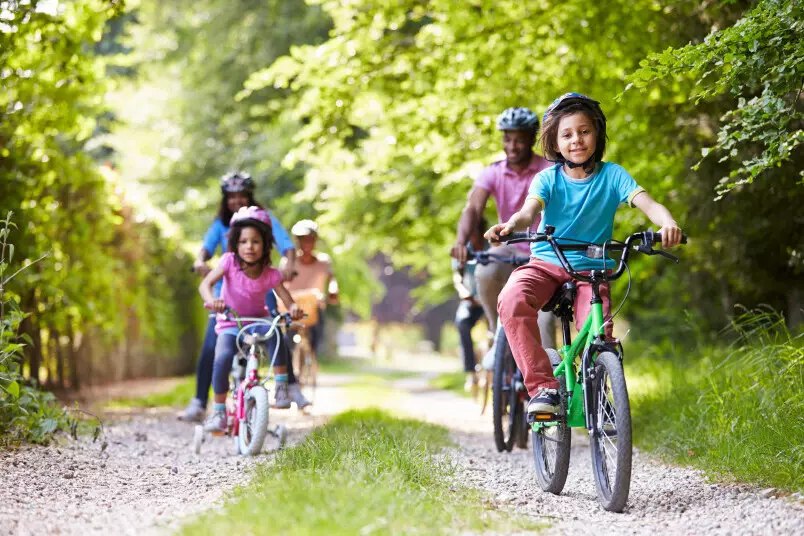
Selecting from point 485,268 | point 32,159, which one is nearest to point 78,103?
point 32,159

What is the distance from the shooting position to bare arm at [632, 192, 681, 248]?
14.5ft

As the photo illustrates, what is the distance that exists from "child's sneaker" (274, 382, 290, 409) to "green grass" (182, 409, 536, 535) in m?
1.34

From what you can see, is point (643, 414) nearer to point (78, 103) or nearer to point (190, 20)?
point (78, 103)

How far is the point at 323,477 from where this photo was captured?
424 centimetres

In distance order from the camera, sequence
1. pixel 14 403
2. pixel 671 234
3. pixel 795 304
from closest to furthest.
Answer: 1. pixel 671 234
2. pixel 14 403
3. pixel 795 304

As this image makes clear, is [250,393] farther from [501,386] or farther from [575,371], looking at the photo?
[575,371]

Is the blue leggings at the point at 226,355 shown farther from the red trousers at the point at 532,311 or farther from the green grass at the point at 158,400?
the green grass at the point at 158,400

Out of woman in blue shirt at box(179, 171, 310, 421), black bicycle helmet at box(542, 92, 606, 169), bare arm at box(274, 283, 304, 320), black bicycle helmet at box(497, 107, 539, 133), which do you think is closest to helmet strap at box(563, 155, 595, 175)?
black bicycle helmet at box(542, 92, 606, 169)

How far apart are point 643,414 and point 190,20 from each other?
16.6 m

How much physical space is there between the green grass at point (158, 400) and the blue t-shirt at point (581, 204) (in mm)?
7069

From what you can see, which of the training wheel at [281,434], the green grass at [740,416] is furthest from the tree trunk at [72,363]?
the green grass at [740,416]

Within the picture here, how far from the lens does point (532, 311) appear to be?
5.02 m

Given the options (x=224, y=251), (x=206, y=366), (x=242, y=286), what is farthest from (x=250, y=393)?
(x=224, y=251)

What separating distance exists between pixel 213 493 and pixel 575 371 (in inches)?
73.3
